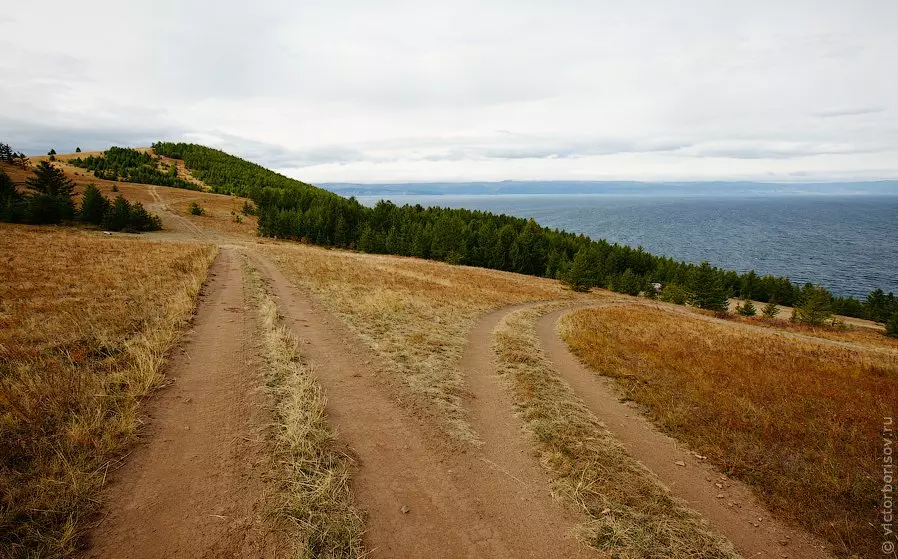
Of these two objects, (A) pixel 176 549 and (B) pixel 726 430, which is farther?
(B) pixel 726 430

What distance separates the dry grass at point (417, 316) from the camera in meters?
10.4

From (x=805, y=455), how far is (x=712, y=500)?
3.72m

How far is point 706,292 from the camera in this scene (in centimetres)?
5612

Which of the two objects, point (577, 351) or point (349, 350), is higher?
point (349, 350)

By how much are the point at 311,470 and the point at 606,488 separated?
18.2 ft

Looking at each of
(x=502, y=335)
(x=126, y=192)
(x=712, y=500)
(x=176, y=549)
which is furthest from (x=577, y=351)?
(x=126, y=192)

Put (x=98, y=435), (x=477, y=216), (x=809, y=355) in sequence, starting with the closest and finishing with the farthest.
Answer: (x=98, y=435), (x=809, y=355), (x=477, y=216)

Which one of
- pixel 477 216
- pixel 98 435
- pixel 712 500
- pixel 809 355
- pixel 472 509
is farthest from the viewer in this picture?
pixel 477 216

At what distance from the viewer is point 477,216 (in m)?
97.3

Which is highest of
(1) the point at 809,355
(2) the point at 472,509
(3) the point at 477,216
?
(3) the point at 477,216

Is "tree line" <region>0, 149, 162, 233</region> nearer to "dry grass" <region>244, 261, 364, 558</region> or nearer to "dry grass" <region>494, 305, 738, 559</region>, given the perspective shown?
"dry grass" <region>244, 261, 364, 558</region>

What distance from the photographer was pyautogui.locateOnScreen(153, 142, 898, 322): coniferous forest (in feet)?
226

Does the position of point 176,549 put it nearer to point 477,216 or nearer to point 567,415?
point 567,415

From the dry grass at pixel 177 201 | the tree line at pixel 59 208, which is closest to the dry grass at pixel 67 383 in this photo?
the tree line at pixel 59 208
